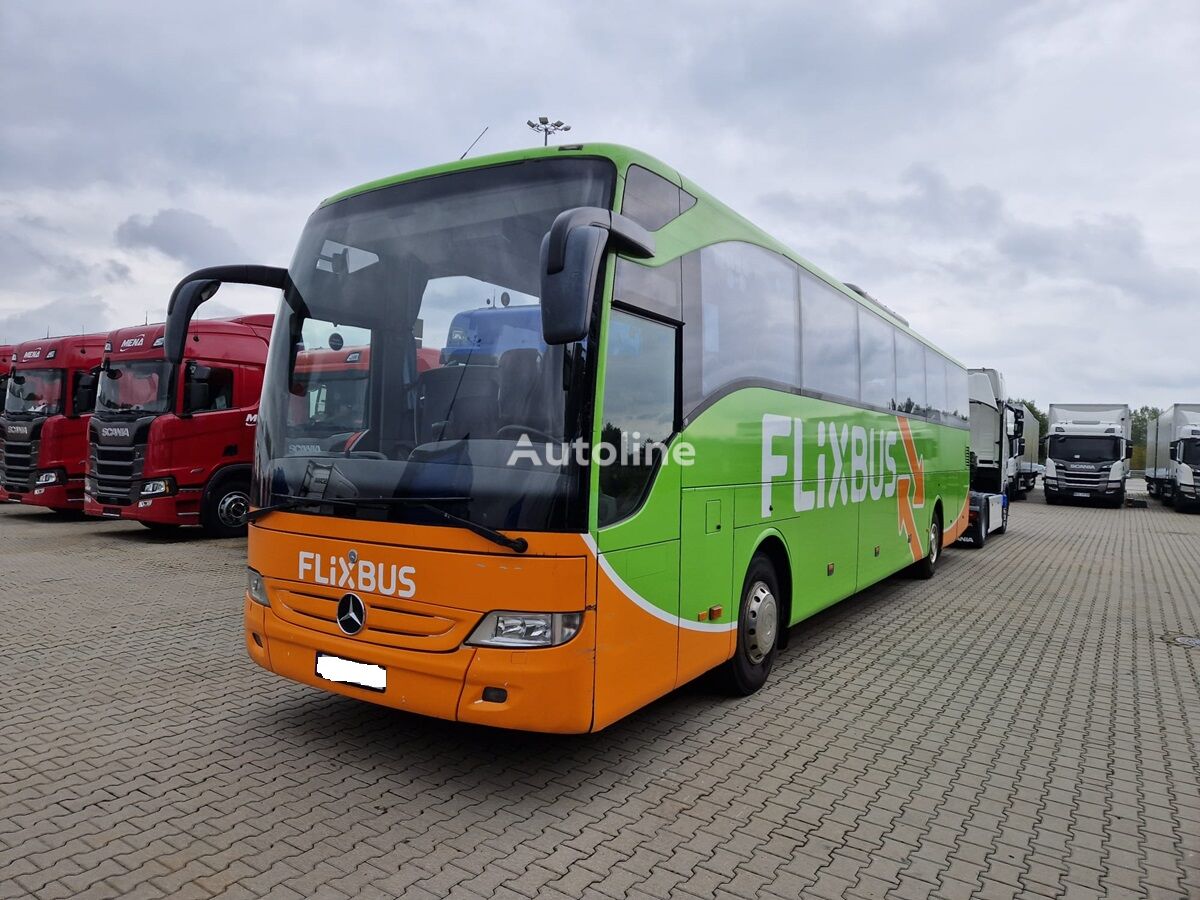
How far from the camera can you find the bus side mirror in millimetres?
4762

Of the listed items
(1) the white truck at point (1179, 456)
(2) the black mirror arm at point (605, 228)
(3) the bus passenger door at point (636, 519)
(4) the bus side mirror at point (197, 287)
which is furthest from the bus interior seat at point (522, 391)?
(1) the white truck at point (1179, 456)

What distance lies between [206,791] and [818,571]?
15.1 feet

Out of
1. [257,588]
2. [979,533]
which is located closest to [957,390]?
[979,533]

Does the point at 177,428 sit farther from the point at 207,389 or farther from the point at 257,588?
the point at 257,588

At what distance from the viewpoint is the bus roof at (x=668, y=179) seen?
4.13 meters

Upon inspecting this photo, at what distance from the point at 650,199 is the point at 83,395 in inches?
607

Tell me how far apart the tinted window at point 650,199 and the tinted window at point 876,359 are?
12.4 ft

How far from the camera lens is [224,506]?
44.0 ft

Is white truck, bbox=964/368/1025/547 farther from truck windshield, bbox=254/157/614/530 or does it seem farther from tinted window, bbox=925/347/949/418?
truck windshield, bbox=254/157/614/530

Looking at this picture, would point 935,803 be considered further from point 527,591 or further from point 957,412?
point 957,412

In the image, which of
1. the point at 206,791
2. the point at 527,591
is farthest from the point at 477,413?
the point at 206,791

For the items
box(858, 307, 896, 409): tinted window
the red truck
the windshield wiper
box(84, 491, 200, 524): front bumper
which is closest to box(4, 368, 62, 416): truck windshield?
the red truck

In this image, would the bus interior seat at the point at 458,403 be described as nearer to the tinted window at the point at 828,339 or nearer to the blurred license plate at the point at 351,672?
the blurred license plate at the point at 351,672

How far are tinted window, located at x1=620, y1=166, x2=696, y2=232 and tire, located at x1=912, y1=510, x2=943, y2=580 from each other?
25.3 feet
